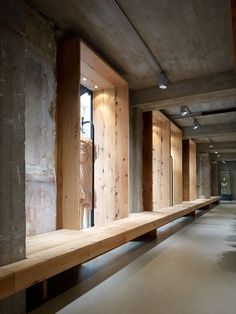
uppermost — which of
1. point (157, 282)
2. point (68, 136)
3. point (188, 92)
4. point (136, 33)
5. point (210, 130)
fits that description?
point (136, 33)

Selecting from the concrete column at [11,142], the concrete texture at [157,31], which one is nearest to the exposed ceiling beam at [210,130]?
the concrete texture at [157,31]

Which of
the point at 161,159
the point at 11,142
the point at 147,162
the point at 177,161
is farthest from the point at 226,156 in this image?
the point at 11,142

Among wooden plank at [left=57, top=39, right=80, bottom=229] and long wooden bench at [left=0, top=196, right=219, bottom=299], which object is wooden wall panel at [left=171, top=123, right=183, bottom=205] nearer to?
long wooden bench at [left=0, top=196, right=219, bottom=299]

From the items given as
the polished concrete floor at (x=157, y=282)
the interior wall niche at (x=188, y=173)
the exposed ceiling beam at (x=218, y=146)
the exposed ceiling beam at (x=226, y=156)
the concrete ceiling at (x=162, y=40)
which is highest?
the concrete ceiling at (x=162, y=40)

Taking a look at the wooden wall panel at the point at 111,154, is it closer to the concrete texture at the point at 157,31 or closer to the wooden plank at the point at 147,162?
the concrete texture at the point at 157,31

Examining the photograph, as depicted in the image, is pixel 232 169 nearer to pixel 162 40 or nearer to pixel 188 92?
pixel 188 92

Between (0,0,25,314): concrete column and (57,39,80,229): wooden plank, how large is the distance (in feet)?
3.68

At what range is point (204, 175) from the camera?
13695mm

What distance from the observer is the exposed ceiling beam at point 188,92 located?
4.58 m

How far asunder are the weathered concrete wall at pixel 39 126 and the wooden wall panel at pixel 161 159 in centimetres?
442

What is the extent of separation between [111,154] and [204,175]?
33.2ft

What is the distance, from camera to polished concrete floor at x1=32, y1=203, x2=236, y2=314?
218 centimetres

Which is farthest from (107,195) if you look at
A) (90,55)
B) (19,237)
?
(19,237)

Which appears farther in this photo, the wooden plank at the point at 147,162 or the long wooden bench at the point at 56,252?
the wooden plank at the point at 147,162
